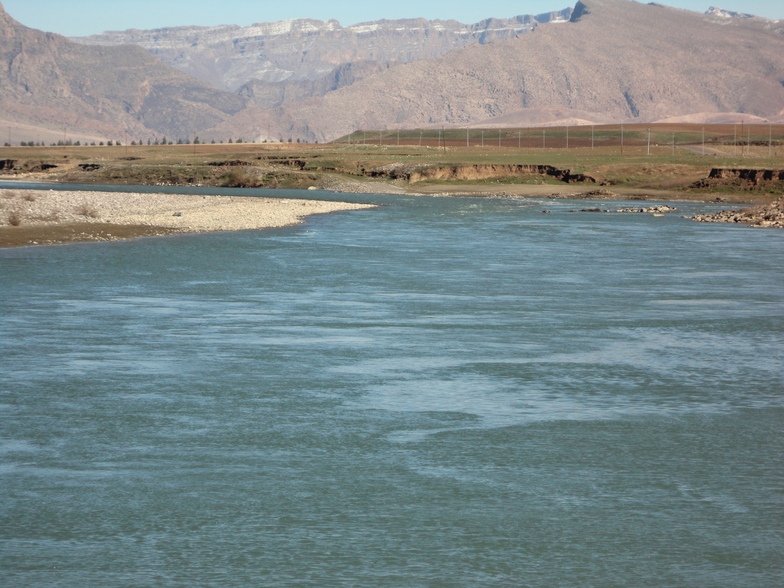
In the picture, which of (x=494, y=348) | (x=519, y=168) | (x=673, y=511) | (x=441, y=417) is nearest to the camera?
(x=673, y=511)

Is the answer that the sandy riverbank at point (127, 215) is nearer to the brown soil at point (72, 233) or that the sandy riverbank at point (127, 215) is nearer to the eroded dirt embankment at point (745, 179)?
the brown soil at point (72, 233)

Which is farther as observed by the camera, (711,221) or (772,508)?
(711,221)

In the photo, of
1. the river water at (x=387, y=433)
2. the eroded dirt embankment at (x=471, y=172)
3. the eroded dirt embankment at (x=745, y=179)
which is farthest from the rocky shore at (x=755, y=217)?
the eroded dirt embankment at (x=471, y=172)

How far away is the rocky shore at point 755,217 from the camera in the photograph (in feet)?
208

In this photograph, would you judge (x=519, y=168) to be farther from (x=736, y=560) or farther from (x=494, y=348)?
(x=736, y=560)

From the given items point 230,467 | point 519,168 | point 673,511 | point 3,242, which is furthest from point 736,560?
point 519,168

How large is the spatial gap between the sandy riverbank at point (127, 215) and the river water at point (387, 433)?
564 inches

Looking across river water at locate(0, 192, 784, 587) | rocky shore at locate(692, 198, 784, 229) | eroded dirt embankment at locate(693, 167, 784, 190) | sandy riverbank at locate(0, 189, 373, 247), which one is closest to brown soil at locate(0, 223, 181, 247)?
sandy riverbank at locate(0, 189, 373, 247)

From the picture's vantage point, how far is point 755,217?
2566 inches

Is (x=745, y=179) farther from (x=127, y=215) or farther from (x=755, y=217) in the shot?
(x=127, y=215)

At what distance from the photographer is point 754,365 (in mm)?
21578

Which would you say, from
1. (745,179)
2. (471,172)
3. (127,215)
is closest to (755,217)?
(745,179)

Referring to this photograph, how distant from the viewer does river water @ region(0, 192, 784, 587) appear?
38.2 feet

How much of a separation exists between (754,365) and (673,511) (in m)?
9.38
